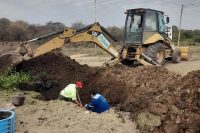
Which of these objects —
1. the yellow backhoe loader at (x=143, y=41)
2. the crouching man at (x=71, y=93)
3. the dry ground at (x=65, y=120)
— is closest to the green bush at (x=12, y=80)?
the dry ground at (x=65, y=120)

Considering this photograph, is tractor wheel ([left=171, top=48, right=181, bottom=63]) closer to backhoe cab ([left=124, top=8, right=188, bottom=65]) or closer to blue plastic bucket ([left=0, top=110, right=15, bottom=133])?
backhoe cab ([left=124, top=8, right=188, bottom=65])

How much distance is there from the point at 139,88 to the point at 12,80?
3976 millimetres

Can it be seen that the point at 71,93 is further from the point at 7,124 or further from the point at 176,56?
the point at 176,56

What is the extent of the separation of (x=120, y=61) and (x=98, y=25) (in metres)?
3.10

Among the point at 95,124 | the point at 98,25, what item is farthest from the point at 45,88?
the point at 95,124

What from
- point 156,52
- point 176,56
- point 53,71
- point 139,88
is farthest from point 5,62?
point 176,56

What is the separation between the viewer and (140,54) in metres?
16.2

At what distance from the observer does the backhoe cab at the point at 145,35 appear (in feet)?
54.4

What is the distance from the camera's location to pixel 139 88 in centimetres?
1070

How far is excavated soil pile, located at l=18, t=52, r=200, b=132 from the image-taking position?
7.92 m

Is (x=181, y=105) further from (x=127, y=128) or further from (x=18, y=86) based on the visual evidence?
(x=18, y=86)

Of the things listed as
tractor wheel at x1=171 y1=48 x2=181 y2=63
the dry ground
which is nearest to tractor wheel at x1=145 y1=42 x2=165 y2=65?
tractor wheel at x1=171 y1=48 x2=181 y2=63

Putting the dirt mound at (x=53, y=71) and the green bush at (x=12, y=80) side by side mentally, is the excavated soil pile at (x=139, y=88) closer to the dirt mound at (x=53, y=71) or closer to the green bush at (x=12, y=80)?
the dirt mound at (x=53, y=71)

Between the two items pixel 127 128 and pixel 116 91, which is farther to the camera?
pixel 116 91
